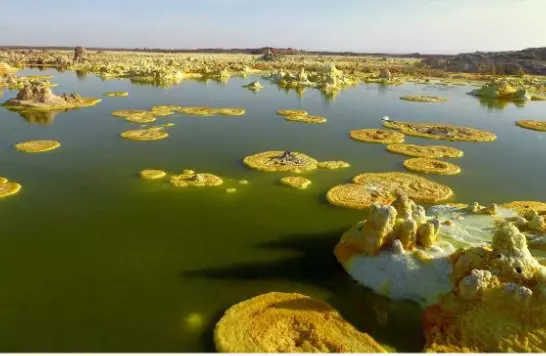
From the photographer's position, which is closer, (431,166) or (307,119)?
(431,166)

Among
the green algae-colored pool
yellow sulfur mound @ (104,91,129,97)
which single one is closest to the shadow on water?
the green algae-colored pool

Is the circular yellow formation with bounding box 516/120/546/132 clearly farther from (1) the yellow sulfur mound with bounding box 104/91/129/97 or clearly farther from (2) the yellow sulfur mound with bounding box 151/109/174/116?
(1) the yellow sulfur mound with bounding box 104/91/129/97

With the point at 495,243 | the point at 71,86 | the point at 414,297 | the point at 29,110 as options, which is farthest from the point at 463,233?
the point at 71,86

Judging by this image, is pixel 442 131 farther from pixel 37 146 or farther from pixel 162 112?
pixel 37 146

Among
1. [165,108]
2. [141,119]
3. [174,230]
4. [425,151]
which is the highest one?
[165,108]

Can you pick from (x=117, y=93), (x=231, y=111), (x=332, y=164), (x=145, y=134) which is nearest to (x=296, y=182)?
(x=332, y=164)

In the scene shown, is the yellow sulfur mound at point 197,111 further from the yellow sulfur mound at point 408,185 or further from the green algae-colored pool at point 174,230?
the yellow sulfur mound at point 408,185

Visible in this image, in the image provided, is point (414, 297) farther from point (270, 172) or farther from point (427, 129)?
point (427, 129)
